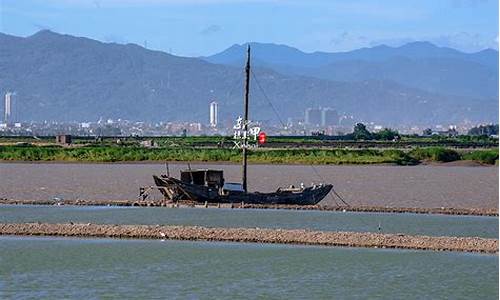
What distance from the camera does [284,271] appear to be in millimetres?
21562

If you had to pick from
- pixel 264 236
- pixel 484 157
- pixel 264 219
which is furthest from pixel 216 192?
pixel 484 157

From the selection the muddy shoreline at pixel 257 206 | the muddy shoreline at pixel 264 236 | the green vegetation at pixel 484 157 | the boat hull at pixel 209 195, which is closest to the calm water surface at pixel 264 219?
the muddy shoreline at pixel 257 206

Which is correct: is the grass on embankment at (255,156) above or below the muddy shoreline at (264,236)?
above

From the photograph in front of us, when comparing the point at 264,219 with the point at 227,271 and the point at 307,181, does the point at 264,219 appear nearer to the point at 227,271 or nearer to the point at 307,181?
the point at 227,271

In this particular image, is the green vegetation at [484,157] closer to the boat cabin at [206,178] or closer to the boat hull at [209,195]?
the boat hull at [209,195]

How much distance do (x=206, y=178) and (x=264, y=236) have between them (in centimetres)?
1130

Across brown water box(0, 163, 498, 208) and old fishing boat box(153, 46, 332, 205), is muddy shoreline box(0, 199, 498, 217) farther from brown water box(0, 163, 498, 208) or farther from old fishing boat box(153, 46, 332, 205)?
brown water box(0, 163, 498, 208)

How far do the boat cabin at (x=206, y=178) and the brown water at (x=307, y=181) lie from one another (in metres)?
3.74

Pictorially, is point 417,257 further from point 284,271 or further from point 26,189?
point 26,189

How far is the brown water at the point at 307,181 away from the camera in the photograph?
4128cm

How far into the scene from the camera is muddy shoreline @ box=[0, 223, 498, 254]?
2486cm

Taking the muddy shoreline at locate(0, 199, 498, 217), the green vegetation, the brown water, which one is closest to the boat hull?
the muddy shoreline at locate(0, 199, 498, 217)

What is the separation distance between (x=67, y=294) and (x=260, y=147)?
240ft

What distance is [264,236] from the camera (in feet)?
84.2
